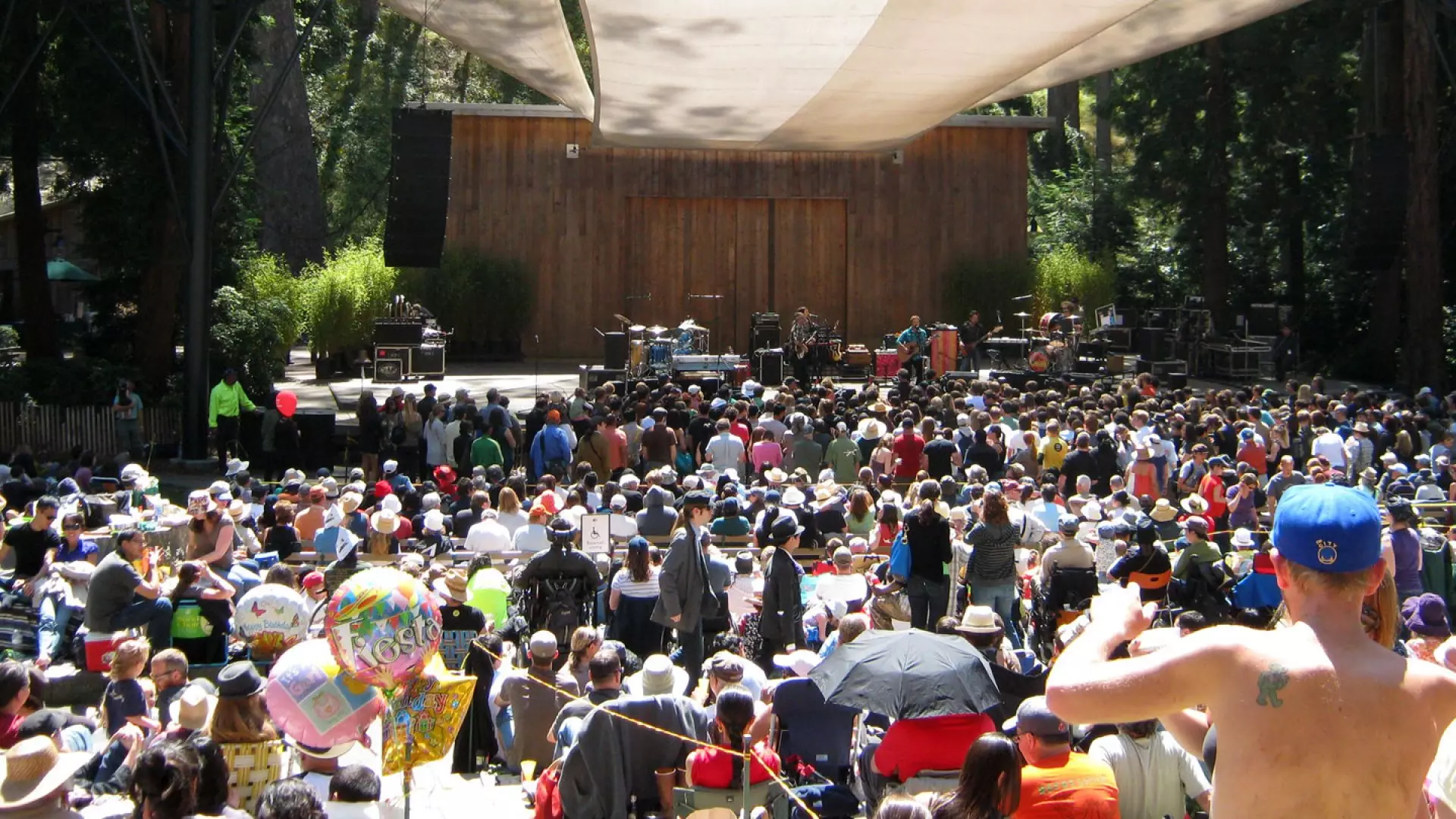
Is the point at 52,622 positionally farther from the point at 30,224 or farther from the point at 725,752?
the point at 30,224

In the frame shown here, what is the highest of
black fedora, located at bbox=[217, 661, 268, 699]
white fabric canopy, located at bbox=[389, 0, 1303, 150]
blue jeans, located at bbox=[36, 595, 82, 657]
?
white fabric canopy, located at bbox=[389, 0, 1303, 150]

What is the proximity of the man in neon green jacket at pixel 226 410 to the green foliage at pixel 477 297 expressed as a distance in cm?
832

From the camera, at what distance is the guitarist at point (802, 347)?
72.4ft

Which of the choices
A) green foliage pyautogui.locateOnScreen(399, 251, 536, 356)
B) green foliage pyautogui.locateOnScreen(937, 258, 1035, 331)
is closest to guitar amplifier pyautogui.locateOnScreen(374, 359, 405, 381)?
green foliage pyautogui.locateOnScreen(399, 251, 536, 356)

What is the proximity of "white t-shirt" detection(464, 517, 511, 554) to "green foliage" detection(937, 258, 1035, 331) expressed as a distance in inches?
704

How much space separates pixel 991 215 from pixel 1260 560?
19.0 m

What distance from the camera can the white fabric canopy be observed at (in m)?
13.5

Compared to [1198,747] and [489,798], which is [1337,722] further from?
[489,798]

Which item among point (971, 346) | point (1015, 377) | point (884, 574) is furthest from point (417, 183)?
point (884, 574)

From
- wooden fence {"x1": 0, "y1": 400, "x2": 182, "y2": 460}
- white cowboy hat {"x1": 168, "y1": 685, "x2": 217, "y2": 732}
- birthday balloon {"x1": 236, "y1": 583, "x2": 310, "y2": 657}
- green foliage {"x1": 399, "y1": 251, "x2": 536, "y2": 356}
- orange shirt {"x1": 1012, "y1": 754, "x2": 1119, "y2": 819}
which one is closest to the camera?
orange shirt {"x1": 1012, "y1": 754, "x2": 1119, "y2": 819}

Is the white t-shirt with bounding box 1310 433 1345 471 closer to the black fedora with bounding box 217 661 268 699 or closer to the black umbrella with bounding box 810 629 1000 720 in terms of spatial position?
the black umbrella with bounding box 810 629 1000 720

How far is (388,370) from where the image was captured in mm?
22234

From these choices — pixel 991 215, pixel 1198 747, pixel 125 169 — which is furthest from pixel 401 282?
pixel 1198 747

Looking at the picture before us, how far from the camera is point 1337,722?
7.64ft
